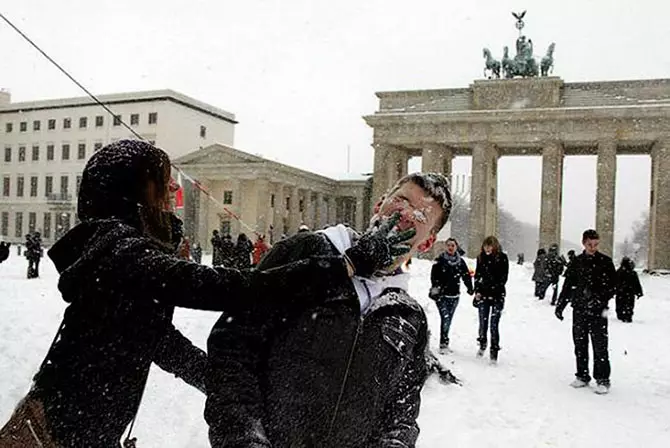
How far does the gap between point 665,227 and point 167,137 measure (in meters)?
42.6

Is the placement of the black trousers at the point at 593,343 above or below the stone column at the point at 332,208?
below

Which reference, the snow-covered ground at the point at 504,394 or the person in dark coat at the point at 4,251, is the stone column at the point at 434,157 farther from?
the person in dark coat at the point at 4,251

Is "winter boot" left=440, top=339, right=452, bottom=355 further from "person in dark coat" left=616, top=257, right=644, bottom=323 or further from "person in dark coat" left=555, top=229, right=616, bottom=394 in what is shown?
"person in dark coat" left=616, top=257, right=644, bottom=323

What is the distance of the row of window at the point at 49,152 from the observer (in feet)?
212

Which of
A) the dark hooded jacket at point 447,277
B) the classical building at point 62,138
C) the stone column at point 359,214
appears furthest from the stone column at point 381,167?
the dark hooded jacket at point 447,277

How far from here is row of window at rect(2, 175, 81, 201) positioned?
65188mm

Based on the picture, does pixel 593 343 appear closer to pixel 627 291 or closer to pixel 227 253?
pixel 627 291

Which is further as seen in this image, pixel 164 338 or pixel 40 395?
pixel 164 338

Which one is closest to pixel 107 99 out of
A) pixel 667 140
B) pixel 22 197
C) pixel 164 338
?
pixel 22 197

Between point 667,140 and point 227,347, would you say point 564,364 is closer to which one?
point 227,347

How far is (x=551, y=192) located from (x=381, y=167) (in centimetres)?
1228

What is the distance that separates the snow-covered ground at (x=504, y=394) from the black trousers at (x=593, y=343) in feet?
0.93

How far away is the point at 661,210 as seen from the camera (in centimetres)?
4503

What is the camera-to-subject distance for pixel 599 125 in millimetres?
45188
